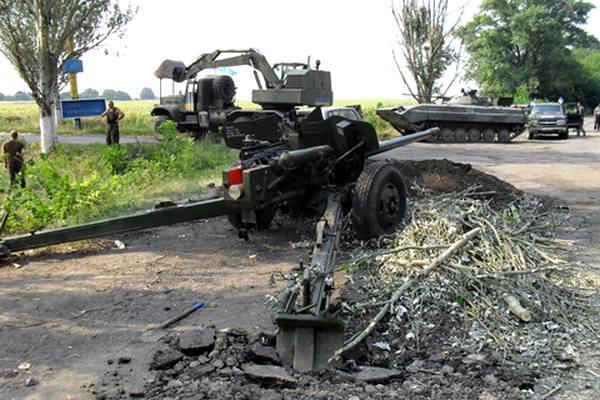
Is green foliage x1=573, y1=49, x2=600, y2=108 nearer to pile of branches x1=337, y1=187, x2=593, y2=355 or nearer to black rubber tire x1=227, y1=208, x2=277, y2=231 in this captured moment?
black rubber tire x1=227, y1=208, x2=277, y2=231

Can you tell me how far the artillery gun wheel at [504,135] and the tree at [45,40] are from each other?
16.5 meters

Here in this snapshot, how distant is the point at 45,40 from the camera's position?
14523 mm

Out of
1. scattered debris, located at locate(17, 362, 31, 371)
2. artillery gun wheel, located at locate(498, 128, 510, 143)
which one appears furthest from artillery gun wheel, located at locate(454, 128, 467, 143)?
scattered debris, located at locate(17, 362, 31, 371)

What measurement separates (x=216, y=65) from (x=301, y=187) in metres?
14.1

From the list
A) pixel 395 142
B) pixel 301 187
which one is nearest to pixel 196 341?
pixel 301 187

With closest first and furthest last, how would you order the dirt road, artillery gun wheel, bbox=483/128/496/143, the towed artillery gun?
the dirt road
the towed artillery gun
artillery gun wheel, bbox=483/128/496/143

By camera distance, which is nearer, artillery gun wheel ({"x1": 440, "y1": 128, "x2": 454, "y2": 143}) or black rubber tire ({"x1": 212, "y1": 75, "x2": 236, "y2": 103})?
black rubber tire ({"x1": 212, "y1": 75, "x2": 236, "y2": 103})

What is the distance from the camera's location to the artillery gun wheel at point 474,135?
82.2 feet

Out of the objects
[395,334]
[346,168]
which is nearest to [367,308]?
[395,334]

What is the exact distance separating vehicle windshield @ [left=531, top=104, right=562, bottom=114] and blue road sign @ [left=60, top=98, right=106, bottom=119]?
19975 mm

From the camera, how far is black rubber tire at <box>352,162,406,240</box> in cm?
652

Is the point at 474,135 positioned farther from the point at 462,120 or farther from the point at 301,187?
the point at 301,187

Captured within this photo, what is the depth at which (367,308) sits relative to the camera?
15.6ft

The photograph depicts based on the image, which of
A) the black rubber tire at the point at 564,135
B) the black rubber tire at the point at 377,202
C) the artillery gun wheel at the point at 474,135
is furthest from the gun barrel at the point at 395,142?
the black rubber tire at the point at 564,135
